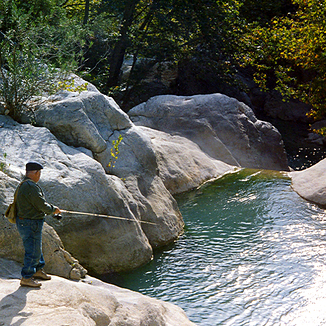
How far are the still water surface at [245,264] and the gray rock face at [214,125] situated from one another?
3964 millimetres

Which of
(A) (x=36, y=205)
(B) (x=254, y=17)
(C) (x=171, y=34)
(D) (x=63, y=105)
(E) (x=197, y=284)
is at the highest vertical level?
(B) (x=254, y=17)

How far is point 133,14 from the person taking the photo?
66.1 ft

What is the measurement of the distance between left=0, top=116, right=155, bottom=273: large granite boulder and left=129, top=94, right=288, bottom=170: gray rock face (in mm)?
7830

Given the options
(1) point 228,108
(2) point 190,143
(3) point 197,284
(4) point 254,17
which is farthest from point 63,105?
(4) point 254,17

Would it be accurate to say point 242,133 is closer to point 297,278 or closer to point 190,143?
point 190,143

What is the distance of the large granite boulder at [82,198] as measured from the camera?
7980mm

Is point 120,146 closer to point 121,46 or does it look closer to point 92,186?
point 92,186

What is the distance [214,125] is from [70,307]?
41.3 feet

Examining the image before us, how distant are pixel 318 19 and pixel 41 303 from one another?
1597cm

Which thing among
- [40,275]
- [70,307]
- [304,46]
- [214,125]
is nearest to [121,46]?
[214,125]

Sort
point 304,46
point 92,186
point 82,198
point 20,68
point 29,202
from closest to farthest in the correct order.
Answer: point 29,202
point 82,198
point 92,186
point 20,68
point 304,46

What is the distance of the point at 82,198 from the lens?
822 cm

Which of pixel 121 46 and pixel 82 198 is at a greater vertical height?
pixel 121 46

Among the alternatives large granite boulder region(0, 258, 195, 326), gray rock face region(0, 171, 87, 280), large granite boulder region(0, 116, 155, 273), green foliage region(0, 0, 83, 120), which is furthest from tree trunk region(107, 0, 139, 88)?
large granite boulder region(0, 258, 195, 326)
